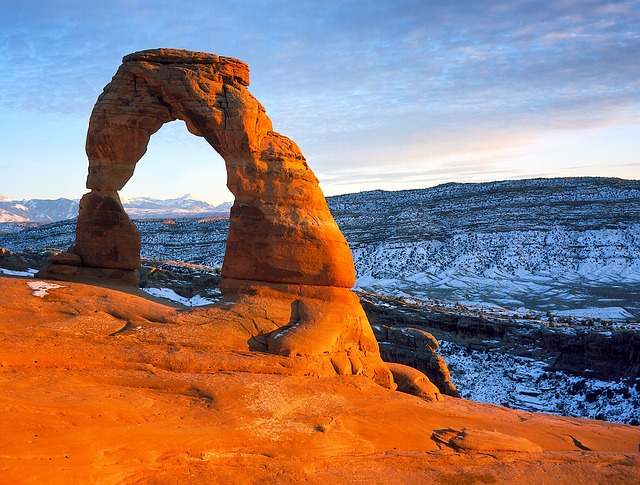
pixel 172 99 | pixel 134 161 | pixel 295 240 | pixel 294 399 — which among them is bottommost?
pixel 294 399

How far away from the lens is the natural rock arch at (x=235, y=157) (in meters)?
14.7

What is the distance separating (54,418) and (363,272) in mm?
54095

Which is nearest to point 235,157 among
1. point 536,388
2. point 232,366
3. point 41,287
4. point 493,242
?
point 41,287

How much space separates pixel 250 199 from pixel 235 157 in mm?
1064

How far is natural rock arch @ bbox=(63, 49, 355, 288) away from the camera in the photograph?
14.7 metres

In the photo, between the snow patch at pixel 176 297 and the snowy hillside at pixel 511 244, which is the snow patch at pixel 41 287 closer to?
the snow patch at pixel 176 297

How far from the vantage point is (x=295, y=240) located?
14656 mm

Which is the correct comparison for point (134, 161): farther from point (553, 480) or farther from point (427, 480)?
point (553, 480)

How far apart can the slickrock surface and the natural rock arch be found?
1.05 m

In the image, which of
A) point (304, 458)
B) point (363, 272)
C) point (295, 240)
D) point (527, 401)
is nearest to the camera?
point (304, 458)

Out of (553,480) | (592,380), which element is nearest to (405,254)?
(592,380)

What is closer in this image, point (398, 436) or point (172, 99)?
point (398, 436)

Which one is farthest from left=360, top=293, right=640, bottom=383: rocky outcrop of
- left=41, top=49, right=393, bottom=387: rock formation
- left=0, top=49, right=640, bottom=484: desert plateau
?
left=41, top=49, right=393, bottom=387: rock formation

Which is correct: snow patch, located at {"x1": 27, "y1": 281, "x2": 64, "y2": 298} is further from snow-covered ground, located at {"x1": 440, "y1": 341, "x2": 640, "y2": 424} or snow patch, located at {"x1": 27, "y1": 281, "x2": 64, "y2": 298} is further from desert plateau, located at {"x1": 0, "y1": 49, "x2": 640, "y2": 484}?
snow-covered ground, located at {"x1": 440, "y1": 341, "x2": 640, "y2": 424}
